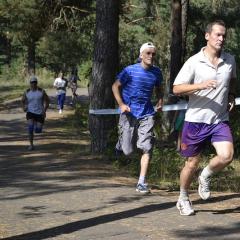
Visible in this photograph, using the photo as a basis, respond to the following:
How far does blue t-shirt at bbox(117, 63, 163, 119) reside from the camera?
8266mm

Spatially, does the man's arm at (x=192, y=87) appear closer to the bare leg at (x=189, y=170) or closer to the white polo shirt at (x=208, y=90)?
the white polo shirt at (x=208, y=90)

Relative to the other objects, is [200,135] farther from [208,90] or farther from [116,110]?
[116,110]

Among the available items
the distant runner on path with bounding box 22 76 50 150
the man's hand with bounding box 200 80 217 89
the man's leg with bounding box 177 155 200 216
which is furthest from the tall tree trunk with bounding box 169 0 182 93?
the man's hand with bounding box 200 80 217 89

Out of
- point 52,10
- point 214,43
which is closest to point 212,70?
point 214,43

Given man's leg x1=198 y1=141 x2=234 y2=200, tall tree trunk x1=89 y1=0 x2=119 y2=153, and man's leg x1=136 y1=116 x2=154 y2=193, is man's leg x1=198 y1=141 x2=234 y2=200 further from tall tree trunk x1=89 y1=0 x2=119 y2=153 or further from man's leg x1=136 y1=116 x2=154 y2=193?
tall tree trunk x1=89 y1=0 x2=119 y2=153

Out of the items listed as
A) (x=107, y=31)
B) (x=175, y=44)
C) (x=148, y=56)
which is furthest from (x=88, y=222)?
(x=175, y=44)

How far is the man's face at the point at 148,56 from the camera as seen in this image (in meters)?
8.09

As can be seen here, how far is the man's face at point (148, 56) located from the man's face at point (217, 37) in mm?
1804

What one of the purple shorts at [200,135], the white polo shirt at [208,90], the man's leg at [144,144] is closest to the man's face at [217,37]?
the white polo shirt at [208,90]

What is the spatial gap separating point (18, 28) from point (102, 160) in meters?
30.1

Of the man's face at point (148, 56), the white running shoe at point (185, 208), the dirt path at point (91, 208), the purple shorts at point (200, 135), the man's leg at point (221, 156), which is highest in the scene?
the man's face at point (148, 56)

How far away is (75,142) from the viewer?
16.0m

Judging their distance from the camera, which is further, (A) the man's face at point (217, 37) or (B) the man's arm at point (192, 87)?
(A) the man's face at point (217, 37)

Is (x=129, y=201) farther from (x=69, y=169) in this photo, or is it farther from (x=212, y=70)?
(x=69, y=169)
